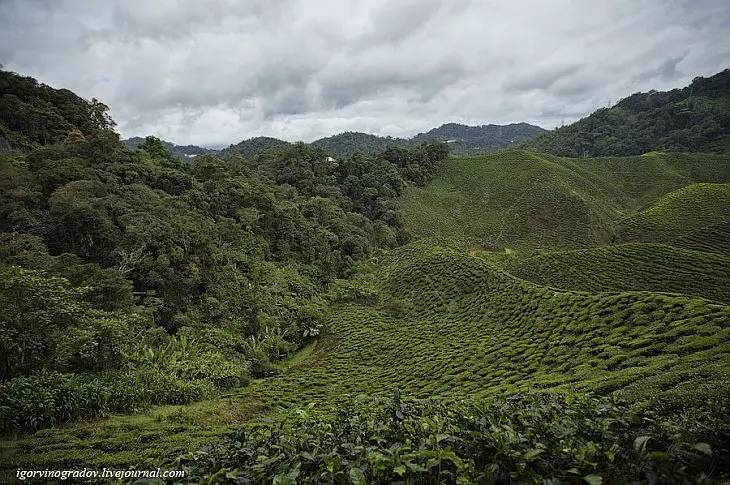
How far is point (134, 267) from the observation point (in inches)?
680

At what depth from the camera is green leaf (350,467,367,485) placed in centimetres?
295

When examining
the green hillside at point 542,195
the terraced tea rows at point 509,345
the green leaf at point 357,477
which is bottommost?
the terraced tea rows at point 509,345

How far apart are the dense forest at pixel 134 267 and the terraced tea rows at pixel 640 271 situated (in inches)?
685

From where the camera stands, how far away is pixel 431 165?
218ft

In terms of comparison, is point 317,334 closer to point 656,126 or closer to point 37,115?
point 37,115

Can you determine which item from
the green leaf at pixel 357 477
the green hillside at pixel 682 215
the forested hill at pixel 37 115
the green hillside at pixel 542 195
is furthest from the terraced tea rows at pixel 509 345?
→ the green hillside at pixel 682 215

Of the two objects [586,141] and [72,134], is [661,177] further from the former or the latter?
[72,134]

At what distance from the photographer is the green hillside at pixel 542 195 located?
4788 cm

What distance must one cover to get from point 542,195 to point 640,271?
32.2 m

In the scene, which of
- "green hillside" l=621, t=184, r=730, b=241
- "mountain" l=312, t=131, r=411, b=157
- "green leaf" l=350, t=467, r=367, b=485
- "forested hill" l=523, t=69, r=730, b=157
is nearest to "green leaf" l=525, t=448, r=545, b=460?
"green leaf" l=350, t=467, r=367, b=485

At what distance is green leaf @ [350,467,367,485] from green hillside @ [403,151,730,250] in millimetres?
44509

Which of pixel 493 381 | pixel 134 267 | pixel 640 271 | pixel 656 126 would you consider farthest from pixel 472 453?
pixel 656 126

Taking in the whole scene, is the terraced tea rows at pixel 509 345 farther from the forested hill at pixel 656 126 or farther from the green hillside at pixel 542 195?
the forested hill at pixel 656 126

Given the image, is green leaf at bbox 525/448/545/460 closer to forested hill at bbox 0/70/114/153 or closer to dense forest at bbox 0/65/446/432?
dense forest at bbox 0/65/446/432
